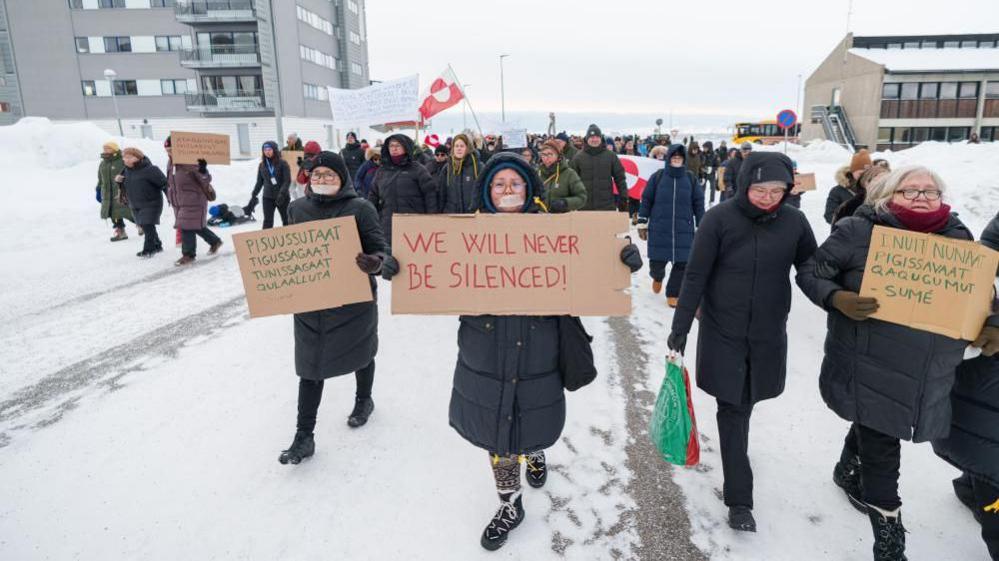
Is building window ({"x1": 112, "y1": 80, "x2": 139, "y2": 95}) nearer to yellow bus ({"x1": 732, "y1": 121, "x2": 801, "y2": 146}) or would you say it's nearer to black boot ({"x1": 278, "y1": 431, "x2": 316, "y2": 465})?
yellow bus ({"x1": 732, "y1": 121, "x2": 801, "y2": 146})

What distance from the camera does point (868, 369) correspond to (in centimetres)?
265

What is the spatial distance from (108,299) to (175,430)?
174 inches

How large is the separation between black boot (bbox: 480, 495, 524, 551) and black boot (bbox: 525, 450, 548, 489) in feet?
1.14

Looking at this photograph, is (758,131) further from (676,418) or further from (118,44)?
(118,44)

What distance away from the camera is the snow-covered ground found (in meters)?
2.92

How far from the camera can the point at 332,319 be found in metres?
3.51

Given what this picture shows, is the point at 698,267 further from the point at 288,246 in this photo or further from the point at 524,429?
the point at 288,246

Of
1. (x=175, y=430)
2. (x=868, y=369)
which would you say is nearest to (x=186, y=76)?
(x=175, y=430)

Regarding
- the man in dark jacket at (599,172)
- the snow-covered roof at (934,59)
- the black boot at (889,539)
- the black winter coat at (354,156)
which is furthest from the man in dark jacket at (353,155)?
the snow-covered roof at (934,59)

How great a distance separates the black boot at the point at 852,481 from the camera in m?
3.15

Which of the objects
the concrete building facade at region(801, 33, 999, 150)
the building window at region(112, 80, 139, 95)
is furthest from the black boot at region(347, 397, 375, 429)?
the building window at region(112, 80, 139, 95)

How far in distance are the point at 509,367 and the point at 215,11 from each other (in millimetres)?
47447

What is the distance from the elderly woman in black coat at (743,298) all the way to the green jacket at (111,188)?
1122 cm

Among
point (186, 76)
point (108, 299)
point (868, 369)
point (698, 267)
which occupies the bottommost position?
point (108, 299)
